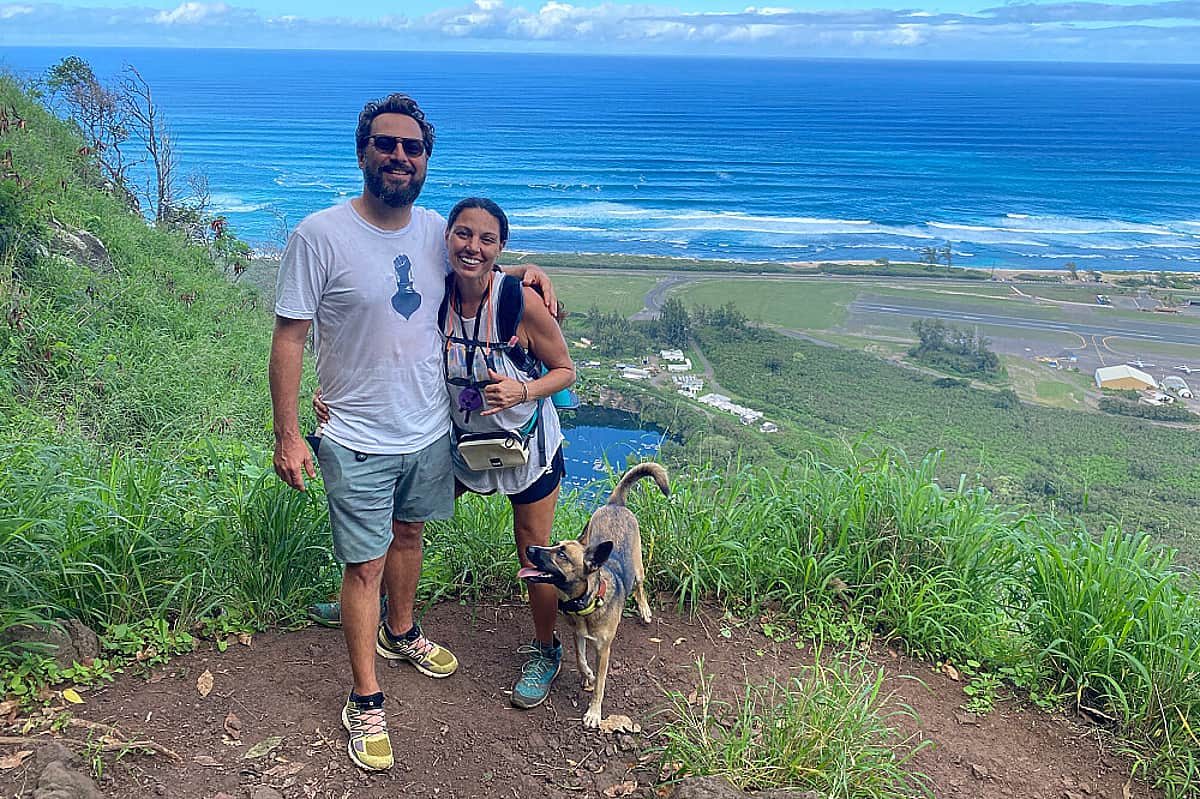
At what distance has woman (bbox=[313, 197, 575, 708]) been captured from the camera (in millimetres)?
2566

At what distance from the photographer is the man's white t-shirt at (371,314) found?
246cm

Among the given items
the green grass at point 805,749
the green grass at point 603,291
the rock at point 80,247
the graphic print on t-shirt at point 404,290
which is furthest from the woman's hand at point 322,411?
the green grass at point 603,291

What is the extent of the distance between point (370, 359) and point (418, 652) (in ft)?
3.78

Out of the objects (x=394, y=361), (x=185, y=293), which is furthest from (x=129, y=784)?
(x=185, y=293)

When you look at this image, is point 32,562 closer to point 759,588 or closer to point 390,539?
point 390,539

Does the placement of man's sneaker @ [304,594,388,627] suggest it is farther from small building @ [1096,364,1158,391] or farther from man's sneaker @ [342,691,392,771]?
small building @ [1096,364,1158,391]

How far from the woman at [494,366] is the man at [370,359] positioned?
2.9 inches

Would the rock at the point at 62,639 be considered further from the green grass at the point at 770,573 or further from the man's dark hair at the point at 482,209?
the man's dark hair at the point at 482,209

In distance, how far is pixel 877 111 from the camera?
93.9 metres

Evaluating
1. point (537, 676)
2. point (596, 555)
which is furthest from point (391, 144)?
point (537, 676)

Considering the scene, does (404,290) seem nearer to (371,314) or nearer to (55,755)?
(371,314)

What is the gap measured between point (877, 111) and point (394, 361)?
331 ft

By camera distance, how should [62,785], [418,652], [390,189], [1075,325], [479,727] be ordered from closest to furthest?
1. [62,785]
2. [390,189]
3. [479,727]
4. [418,652]
5. [1075,325]

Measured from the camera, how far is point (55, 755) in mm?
2439
